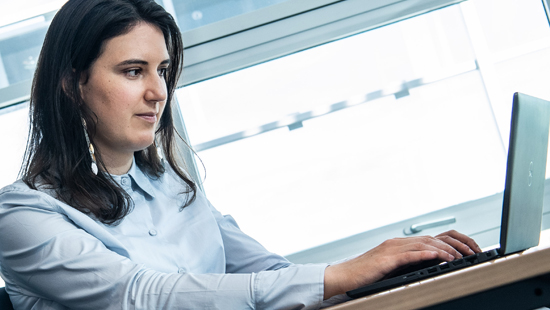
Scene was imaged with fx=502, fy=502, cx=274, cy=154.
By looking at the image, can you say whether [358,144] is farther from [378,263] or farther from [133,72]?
[378,263]

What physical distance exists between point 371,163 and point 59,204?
3.79 feet

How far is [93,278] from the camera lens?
0.91 metres

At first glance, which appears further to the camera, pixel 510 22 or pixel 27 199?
pixel 510 22

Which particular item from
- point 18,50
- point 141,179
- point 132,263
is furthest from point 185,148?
point 132,263

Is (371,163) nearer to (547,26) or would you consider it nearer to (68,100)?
(547,26)

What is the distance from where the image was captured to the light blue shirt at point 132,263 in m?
0.83

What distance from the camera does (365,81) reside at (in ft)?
6.16

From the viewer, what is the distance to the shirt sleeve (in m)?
0.82

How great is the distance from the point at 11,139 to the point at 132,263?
1.29 metres

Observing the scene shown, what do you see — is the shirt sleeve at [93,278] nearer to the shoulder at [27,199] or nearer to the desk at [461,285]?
the shoulder at [27,199]

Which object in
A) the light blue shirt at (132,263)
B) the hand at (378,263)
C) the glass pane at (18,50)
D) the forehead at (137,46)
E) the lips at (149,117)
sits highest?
the glass pane at (18,50)

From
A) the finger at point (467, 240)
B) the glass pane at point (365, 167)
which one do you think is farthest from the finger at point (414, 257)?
the glass pane at point (365, 167)

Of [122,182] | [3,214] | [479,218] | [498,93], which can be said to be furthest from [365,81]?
[3,214]

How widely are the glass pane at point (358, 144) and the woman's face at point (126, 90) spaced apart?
595mm
